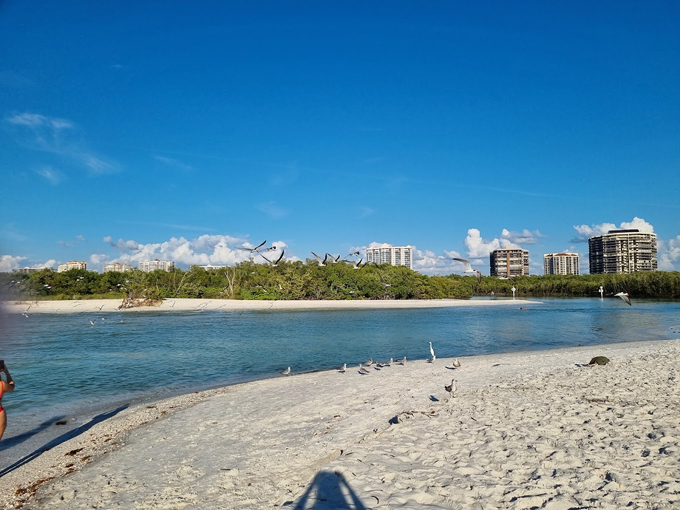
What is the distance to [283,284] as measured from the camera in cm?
Result: 8094

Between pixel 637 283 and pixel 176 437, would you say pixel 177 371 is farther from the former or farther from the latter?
pixel 637 283

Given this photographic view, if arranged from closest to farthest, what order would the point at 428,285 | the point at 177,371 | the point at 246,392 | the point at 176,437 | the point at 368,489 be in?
the point at 368,489, the point at 176,437, the point at 246,392, the point at 177,371, the point at 428,285

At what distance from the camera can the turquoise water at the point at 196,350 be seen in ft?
49.0

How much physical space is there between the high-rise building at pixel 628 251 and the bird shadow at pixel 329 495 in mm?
176022

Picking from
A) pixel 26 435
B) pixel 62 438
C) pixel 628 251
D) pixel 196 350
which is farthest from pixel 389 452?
pixel 628 251

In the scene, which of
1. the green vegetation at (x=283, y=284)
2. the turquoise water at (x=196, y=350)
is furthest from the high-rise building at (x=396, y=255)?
the turquoise water at (x=196, y=350)

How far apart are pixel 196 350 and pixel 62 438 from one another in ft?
50.7

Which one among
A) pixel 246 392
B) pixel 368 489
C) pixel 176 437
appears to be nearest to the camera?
pixel 368 489

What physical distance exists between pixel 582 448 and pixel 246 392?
9.37 meters

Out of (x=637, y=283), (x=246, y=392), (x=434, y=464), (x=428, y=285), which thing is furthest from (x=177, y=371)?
(x=637, y=283)

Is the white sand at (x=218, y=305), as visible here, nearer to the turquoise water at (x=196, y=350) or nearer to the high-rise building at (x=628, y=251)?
the turquoise water at (x=196, y=350)

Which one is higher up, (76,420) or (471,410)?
(471,410)

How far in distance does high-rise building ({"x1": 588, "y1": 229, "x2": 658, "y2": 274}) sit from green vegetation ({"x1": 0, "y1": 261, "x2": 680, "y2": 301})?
66.0 meters

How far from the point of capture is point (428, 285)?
9244cm
